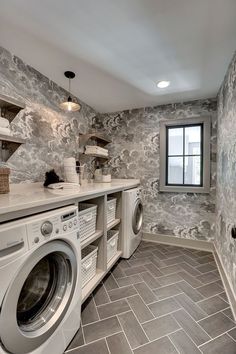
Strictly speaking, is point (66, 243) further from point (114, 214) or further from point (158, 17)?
point (158, 17)

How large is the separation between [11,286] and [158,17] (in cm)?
178

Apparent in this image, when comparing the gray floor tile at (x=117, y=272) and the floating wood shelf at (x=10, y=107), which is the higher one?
the floating wood shelf at (x=10, y=107)

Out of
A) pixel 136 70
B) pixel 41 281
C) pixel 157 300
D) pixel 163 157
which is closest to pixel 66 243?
pixel 41 281

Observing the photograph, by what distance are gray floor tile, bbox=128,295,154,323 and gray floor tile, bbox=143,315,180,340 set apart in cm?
5

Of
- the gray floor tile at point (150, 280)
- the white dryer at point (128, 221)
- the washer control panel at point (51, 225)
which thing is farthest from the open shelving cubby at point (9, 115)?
the gray floor tile at point (150, 280)

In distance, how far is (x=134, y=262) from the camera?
7.27ft

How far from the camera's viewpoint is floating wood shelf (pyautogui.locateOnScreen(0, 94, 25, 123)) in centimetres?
131

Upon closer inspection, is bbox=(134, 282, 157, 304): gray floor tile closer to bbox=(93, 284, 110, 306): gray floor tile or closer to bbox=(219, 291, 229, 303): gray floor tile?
bbox=(93, 284, 110, 306): gray floor tile

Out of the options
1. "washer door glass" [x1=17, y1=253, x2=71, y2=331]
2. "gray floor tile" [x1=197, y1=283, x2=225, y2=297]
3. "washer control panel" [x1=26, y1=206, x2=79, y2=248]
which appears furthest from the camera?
"gray floor tile" [x1=197, y1=283, x2=225, y2=297]

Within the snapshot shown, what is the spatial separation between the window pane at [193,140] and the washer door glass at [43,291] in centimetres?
236

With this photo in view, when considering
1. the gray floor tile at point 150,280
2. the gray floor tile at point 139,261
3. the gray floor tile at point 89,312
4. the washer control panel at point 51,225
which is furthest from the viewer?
the gray floor tile at point 139,261

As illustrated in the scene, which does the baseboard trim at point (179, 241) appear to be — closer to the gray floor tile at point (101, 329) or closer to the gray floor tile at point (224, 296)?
the gray floor tile at point (224, 296)

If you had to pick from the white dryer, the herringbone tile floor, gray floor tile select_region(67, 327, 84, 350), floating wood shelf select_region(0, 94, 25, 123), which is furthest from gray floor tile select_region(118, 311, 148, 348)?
floating wood shelf select_region(0, 94, 25, 123)

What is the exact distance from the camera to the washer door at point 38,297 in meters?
0.75
